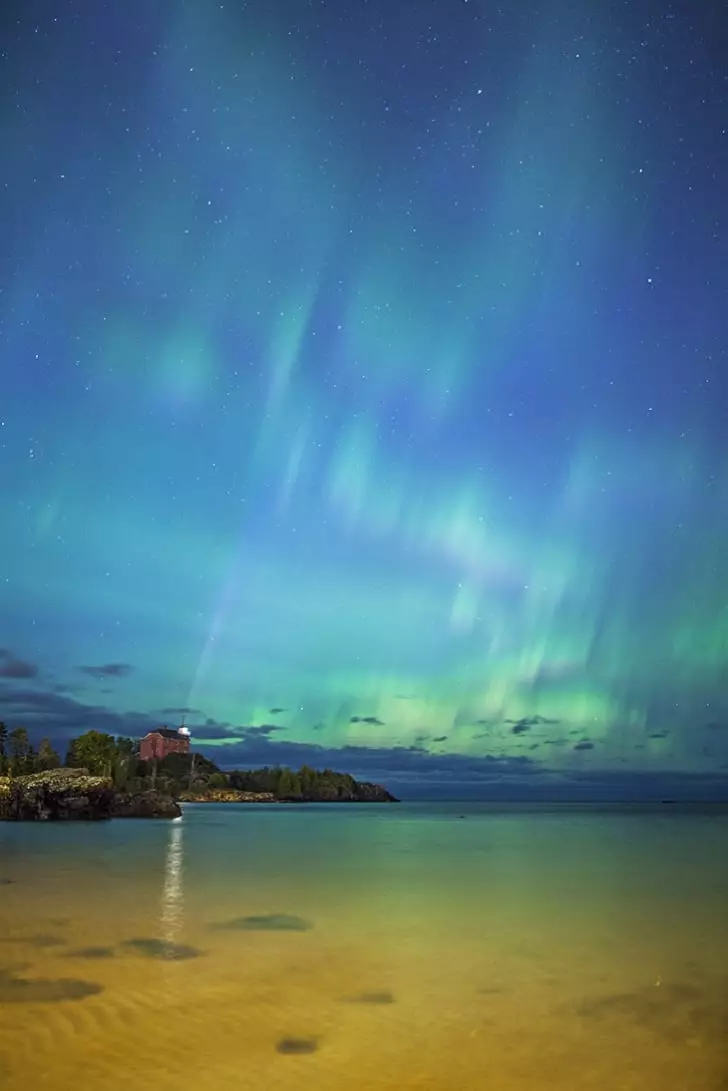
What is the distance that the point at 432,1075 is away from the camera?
11.8 metres

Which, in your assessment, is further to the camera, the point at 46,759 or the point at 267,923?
the point at 46,759

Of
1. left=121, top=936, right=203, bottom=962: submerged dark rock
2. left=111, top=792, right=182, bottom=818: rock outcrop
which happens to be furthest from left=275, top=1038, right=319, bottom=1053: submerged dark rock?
left=111, top=792, right=182, bottom=818: rock outcrop

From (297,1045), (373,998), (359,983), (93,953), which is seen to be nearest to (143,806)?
(93,953)

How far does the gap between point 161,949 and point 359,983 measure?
556 centimetres

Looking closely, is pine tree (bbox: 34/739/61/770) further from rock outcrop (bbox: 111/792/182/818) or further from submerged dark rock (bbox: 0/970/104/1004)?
submerged dark rock (bbox: 0/970/104/1004)

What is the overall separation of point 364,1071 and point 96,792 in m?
87.8

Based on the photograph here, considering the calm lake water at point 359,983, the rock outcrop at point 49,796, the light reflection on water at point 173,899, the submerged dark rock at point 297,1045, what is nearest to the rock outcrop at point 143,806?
the rock outcrop at point 49,796

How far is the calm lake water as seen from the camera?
39.4 feet

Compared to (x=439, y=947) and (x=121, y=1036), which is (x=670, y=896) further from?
(x=121, y=1036)

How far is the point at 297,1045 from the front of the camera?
12922 mm

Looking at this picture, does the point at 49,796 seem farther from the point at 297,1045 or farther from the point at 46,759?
the point at 297,1045

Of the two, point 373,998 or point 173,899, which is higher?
point 373,998

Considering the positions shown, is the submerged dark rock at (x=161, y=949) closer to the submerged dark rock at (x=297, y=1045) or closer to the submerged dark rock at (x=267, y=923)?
the submerged dark rock at (x=267, y=923)

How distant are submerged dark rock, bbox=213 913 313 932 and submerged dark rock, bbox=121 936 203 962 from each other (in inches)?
122
